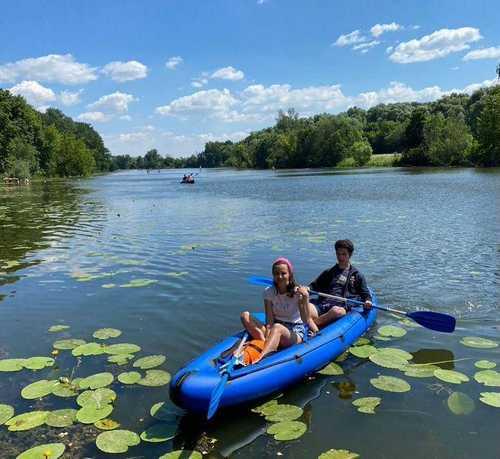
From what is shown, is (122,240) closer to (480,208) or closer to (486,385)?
(486,385)

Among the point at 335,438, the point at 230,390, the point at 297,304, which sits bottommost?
the point at 335,438

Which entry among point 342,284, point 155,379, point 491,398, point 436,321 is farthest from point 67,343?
point 491,398

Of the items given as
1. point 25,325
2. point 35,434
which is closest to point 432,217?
point 25,325

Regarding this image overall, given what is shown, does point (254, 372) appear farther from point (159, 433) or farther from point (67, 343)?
point (67, 343)

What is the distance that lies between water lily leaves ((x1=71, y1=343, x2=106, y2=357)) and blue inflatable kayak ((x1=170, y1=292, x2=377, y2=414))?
6.68 feet

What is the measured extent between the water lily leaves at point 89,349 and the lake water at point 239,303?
4.7 inches

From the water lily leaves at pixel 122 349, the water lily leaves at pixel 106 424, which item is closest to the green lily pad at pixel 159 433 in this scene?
the water lily leaves at pixel 106 424

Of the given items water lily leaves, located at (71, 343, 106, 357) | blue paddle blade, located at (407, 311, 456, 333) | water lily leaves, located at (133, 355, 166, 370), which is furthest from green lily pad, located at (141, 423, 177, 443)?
blue paddle blade, located at (407, 311, 456, 333)

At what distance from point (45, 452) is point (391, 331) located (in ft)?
17.2

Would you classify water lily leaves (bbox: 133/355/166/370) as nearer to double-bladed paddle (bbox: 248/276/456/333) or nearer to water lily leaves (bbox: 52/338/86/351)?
water lily leaves (bbox: 52/338/86/351)

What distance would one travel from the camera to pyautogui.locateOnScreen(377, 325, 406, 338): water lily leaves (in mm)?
7668

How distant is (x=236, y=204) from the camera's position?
29797 millimetres

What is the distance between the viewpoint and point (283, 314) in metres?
6.38

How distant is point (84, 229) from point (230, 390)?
1569 centimetres
